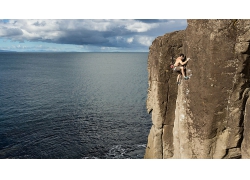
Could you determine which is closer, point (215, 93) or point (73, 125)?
point (215, 93)

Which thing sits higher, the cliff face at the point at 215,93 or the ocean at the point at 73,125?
the cliff face at the point at 215,93

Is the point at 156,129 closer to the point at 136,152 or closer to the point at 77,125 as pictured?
the point at 136,152

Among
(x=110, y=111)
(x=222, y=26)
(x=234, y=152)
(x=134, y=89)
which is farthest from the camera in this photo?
(x=134, y=89)

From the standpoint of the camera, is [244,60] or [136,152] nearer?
[244,60]

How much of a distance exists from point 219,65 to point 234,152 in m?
5.41

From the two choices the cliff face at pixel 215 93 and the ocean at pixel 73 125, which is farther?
the ocean at pixel 73 125

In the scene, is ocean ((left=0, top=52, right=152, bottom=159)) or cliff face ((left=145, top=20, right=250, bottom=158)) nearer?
cliff face ((left=145, top=20, right=250, bottom=158))

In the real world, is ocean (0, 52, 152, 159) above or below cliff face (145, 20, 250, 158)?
below

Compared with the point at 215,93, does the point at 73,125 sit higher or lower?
lower

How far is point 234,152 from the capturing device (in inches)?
569

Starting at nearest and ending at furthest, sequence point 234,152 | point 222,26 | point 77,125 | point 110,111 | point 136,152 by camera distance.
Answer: point 222,26, point 234,152, point 136,152, point 77,125, point 110,111

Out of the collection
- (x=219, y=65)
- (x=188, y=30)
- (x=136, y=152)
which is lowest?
(x=136, y=152)

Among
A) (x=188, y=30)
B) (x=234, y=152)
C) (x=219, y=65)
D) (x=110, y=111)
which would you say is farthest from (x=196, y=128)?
(x=110, y=111)

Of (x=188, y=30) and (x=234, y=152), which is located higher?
(x=188, y=30)
